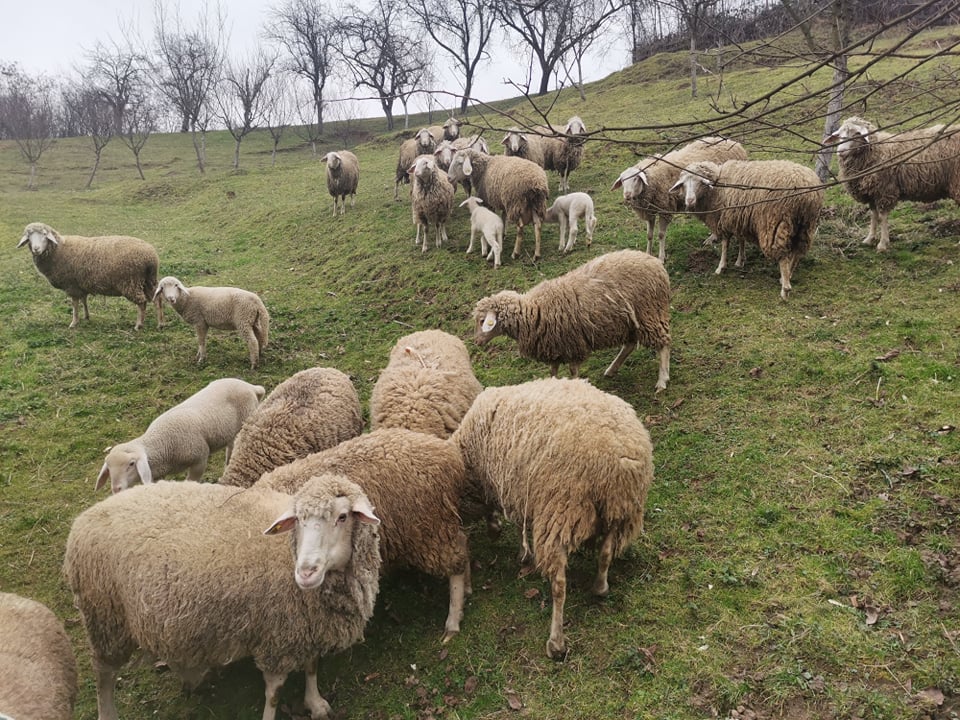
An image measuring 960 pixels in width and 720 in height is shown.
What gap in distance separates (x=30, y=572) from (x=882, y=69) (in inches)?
966

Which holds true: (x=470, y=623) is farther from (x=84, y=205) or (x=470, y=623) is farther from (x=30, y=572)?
(x=84, y=205)

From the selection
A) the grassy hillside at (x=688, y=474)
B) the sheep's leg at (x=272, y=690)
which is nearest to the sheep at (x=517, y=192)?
the grassy hillside at (x=688, y=474)

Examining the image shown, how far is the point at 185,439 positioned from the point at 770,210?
7356 millimetres

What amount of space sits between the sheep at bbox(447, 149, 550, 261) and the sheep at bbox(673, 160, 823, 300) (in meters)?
2.82

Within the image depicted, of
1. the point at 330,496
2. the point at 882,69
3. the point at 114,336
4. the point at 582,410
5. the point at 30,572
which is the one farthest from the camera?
the point at 882,69

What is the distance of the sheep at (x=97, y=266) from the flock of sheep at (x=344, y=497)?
15.4 feet

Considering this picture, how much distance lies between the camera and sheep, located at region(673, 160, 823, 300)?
7.55 m

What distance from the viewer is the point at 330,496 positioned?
3703 mm

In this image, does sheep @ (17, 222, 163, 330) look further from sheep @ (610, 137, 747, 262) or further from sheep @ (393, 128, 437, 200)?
sheep @ (393, 128, 437, 200)

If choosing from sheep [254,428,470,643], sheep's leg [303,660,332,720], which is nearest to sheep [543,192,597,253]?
sheep [254,428,470,643]

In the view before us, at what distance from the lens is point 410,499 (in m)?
4.46

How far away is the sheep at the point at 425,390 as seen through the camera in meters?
5.51

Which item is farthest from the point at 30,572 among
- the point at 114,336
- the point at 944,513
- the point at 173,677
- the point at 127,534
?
the point at 944,513

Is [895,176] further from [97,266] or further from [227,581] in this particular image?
[97,266]
